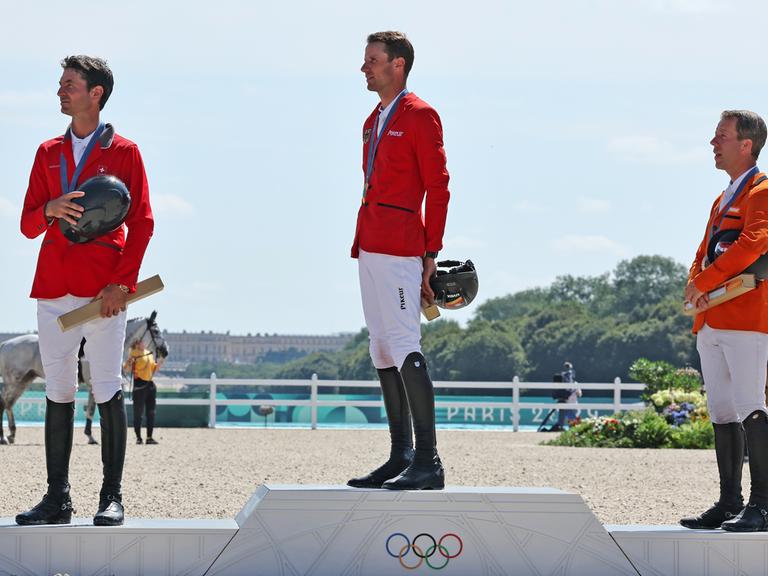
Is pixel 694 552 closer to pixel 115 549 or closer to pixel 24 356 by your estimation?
pixel 115 549

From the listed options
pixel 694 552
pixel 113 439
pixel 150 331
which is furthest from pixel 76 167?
pixel 150 331

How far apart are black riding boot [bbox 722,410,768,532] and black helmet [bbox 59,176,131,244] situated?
3075 millimetres

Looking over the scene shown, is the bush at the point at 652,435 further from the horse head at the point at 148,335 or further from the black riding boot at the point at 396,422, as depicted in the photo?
the black riding boot at the point at 396,422

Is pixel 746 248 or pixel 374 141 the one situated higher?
pixel 374 141

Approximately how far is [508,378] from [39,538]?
231 feet

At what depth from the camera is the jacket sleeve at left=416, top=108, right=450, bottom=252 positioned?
639 centimetres

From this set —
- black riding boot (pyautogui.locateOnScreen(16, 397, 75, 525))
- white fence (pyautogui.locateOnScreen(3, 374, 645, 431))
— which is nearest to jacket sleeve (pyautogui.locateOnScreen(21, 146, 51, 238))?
black riding boot (pyautogui.locateOnScreen(16, 397, 75, 525))

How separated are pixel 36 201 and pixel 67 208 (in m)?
0.38

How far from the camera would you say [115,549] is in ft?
19.7

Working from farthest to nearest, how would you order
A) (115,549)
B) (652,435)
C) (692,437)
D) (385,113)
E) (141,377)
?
(141,377), (652,435), (692,437), (385,113), (115,549)

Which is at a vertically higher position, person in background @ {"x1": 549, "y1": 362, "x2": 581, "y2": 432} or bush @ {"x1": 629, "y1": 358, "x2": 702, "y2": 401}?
bush @ {"x1": 629, "y1": 358, "x2": 702, "y2": 401}

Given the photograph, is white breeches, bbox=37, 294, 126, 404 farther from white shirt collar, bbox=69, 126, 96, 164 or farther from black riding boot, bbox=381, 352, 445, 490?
black riding boot, bbox=381, 352, 445, 490

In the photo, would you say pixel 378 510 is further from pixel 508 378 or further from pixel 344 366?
pixel 344 366

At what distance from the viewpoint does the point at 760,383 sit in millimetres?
6457
